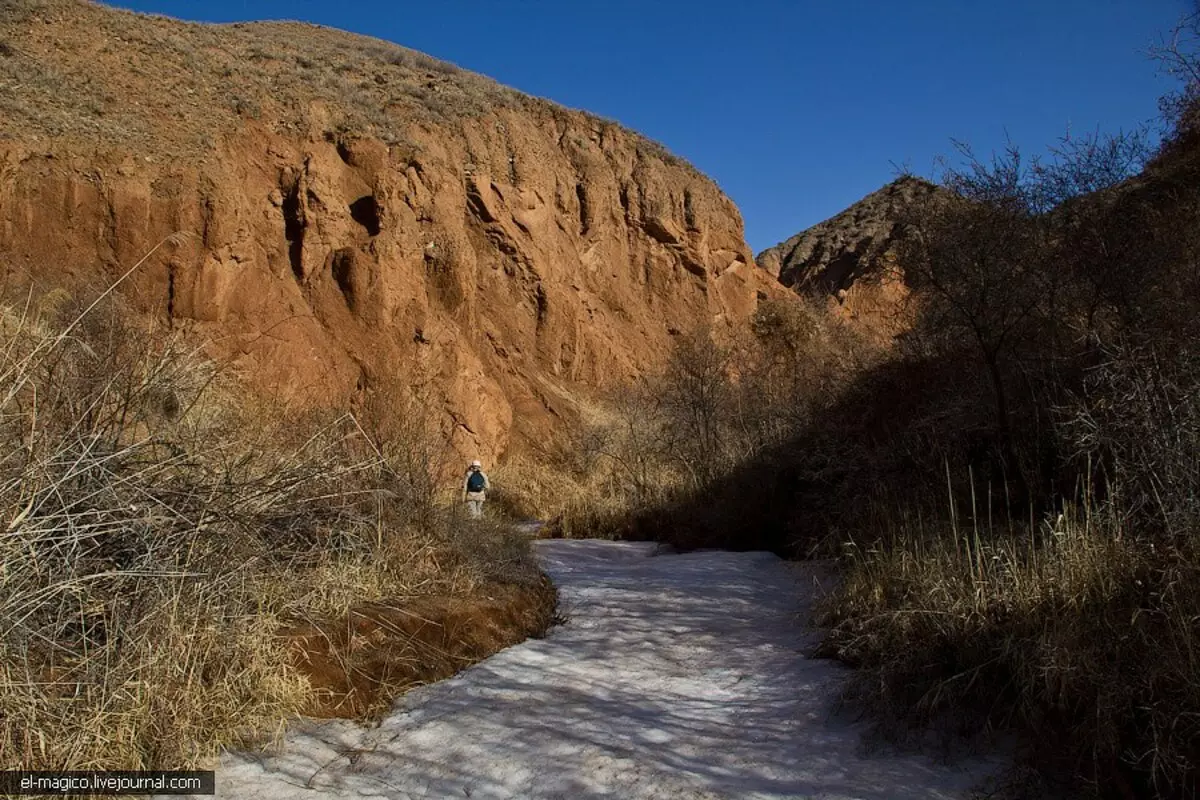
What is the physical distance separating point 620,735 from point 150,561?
2476 millimetres

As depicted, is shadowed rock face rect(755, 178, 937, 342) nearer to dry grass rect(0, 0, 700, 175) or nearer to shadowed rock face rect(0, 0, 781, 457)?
shadowed rock face rect(0, 0, 781, 457)

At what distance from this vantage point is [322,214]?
18.5 metres

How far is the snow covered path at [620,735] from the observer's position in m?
3.38

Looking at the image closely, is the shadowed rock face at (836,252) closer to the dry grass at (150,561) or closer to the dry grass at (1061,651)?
the dry grass at (1061,651)

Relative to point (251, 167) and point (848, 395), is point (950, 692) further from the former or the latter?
point (251, 167)

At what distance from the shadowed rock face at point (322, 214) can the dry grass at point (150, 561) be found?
11.6ft

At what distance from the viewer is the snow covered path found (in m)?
3.38

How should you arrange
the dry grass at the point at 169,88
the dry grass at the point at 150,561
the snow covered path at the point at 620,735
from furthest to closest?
the dry grass at the point at 169,88 < the snow covered path at the point at 620,735 < the dry grass at the point at 150,561

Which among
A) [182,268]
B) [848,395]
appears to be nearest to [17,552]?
[848,395]

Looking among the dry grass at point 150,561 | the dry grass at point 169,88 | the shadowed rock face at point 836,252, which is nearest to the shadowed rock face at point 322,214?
the dry grass at point 169,88

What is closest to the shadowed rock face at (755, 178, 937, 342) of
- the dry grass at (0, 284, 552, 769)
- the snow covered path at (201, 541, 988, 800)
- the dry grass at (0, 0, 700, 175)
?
the dry grass at (0, 0, 700, 175)

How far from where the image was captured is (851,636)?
205 inches

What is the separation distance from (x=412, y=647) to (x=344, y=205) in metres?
16.4

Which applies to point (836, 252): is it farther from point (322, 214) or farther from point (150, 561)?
point (150, 561)
